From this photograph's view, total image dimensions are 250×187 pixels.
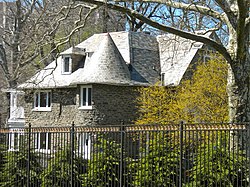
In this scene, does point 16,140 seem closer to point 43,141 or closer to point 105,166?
point 43,141

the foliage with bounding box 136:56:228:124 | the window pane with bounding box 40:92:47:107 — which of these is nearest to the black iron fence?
the foliage with bounding box 136:56:228:124

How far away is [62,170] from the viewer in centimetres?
1426

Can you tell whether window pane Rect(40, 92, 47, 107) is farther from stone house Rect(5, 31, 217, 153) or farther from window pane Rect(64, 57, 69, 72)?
window pane Rect(64, 57, 69, 72)

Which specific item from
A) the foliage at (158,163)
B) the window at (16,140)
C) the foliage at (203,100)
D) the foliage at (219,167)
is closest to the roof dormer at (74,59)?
the foliage at (203,100)

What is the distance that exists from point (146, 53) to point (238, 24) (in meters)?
21.7

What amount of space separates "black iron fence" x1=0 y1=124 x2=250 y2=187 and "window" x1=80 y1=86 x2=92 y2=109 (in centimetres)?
1463

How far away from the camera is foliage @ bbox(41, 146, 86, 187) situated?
1410cm

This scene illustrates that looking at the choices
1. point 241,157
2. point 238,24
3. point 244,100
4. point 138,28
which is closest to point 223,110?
point 244,100

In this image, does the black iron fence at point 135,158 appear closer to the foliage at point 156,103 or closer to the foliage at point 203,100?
the foliage at point 203,100

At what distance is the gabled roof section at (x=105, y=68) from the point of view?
98.8 ft

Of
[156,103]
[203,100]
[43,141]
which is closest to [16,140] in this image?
[43,141]

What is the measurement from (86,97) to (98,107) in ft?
3.61

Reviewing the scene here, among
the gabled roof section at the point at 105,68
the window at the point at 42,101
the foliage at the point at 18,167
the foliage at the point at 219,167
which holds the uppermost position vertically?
the gabled roof section at the point at 105,68

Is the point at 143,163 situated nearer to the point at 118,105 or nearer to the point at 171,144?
the point at 171,144
